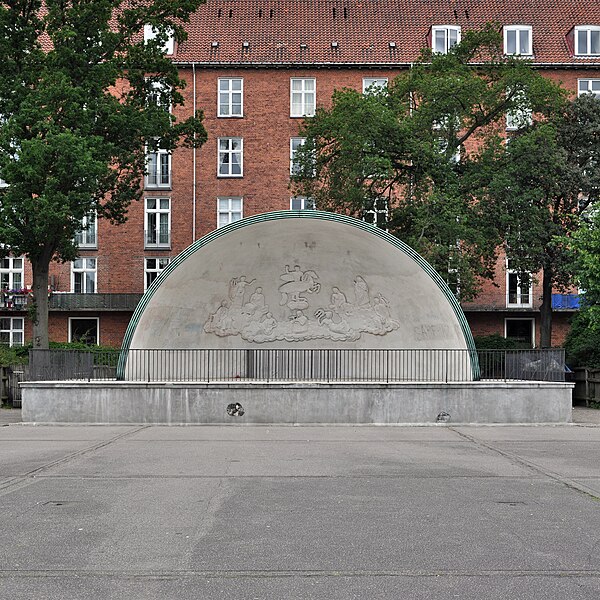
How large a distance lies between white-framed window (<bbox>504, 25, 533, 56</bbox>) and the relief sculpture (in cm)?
2495

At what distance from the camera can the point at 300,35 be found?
50250 millimetres

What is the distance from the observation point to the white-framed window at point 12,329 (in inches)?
1928

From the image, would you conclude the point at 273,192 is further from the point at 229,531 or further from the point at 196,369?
the point at 229,531

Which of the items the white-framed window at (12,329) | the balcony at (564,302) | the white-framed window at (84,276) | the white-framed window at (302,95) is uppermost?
the white-framed window at (302,95)

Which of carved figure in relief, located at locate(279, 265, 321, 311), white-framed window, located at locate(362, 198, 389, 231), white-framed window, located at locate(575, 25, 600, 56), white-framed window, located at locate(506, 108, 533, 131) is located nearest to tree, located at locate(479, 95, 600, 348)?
white-framed window, located at locate(506, 108, 533, 131)

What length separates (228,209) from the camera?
1898 inches

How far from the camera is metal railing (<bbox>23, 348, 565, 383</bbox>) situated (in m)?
24.3

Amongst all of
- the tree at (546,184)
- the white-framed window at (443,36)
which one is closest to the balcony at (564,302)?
the tree at (546,184)

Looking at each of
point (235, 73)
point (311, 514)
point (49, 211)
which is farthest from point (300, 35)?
point (311, 514)

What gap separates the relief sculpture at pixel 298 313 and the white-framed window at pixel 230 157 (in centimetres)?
1880

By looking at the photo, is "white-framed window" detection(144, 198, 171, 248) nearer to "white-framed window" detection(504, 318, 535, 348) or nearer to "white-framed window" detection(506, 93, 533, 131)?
"white-framed window" detection(504, 318, 535, 348)

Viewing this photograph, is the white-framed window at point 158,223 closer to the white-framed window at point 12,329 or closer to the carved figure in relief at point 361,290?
the white-framed window at point 12,329

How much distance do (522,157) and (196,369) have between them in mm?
15088

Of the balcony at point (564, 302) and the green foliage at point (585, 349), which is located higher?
the balcony at point (564, 302)
